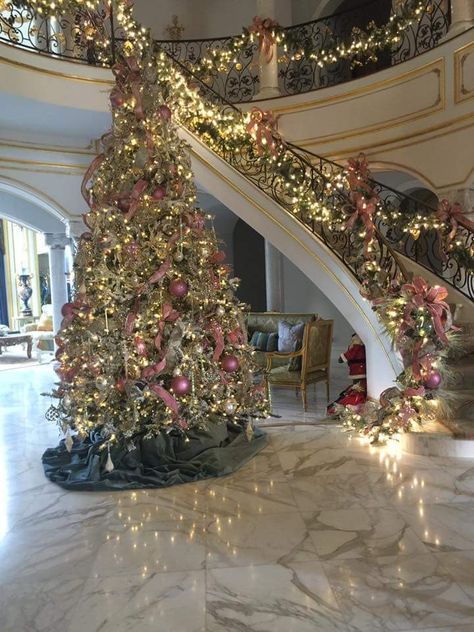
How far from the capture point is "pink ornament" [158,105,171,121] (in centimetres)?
412

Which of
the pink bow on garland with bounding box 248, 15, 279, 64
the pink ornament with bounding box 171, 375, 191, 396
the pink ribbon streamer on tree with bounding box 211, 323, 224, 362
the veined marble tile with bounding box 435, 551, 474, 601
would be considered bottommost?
the veined marble tile with bounding box 435, 551, 474, 601

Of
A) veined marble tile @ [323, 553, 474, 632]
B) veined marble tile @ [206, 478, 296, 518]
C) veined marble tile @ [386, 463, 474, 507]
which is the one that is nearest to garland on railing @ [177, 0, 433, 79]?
veined marble tile @ [386, 463, 474, 507]

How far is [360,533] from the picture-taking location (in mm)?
2842

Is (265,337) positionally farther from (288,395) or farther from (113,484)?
(113,484)

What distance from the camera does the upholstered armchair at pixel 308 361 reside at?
584cm

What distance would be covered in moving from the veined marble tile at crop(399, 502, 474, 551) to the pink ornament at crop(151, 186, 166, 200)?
271cm

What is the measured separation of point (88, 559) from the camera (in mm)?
2658

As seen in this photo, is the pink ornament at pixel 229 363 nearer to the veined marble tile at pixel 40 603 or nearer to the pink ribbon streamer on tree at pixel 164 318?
the pink ribbon streamer on tree at pixel 164 318

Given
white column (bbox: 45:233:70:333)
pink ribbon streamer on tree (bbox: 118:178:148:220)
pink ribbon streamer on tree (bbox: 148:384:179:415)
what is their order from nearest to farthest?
pink ribbon streamer on tree (bbox: 148:384:179:415)
pink ribbon streamer on tree (bbox: 118:178:148:220)
white column (bbox: 45:233:70:333)

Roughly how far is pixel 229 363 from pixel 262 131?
3.13 m

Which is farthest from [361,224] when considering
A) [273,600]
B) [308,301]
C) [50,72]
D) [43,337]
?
[43,337]

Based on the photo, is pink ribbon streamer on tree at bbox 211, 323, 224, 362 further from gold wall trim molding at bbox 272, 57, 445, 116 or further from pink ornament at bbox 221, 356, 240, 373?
gold wall trim molding at bbox 272, 57, 445, 116

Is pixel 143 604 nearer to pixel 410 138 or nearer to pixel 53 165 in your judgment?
pixel 410 138

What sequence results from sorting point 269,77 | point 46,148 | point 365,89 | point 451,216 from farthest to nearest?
point 269,77 → point 46,148 → point 365,89 → point 451,216
